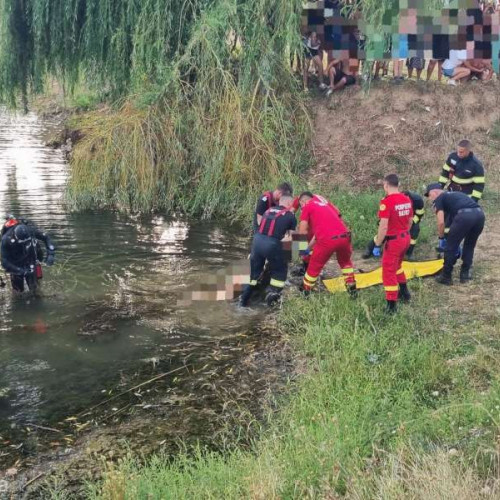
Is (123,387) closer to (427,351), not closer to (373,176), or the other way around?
(427,351)

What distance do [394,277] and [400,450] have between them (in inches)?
151

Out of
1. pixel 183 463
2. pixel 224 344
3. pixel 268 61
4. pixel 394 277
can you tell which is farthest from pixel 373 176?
pixel 183 463

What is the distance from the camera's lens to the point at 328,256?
26.2 ft

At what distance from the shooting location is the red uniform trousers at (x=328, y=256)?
7902 mm

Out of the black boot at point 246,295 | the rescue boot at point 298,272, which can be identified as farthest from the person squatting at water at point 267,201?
the rescue boot at point 298,272

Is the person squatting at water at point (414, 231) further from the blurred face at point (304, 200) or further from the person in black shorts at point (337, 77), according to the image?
the person in black shorts at point (337, 77)

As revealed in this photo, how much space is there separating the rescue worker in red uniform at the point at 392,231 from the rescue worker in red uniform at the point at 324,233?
1.84 ft

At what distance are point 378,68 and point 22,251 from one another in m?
10.6

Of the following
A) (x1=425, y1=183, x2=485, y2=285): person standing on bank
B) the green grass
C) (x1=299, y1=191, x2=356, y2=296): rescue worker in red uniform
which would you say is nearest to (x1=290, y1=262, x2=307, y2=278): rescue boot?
(x1=299, y1=191, x2=356, y2=296): rescue worker in red uniform

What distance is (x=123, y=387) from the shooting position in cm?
633

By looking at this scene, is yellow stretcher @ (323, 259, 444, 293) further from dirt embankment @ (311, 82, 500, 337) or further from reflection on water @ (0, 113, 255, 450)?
dirt embankment @ (311, 82, 500, 337)

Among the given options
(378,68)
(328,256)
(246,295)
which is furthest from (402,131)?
(246,295)

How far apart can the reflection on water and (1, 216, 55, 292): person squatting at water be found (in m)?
0.46

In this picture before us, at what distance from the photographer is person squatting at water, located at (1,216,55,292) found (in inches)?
325
